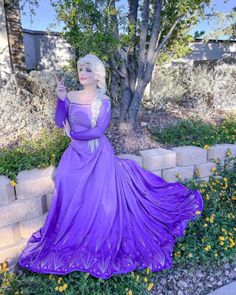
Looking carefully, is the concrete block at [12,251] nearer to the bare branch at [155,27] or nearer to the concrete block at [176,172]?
the concrete block at [176,172]

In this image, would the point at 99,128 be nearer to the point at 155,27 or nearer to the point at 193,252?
the point at 193,252

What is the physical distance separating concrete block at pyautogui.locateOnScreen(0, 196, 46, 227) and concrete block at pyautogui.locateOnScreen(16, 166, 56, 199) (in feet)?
0.14

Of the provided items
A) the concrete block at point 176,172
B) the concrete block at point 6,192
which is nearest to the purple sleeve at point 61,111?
the concrete block at point 6,192

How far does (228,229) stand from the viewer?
2137 mm

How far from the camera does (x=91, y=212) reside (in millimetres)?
1791

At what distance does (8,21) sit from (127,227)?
4.08m

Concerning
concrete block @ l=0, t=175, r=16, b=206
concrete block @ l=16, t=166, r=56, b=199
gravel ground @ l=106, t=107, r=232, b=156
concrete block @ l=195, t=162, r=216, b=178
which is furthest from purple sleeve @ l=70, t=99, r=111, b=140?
concrete block @ l=195, t=162, r=216, b=178

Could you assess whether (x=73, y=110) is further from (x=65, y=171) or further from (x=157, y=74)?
(x=157, y=74)

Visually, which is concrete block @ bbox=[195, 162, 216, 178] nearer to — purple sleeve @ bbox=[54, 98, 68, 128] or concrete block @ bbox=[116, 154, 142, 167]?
concrete block @ bbox=[116, 154, 142, 167]

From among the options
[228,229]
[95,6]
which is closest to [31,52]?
[95,6]

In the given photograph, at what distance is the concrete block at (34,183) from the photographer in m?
1.84

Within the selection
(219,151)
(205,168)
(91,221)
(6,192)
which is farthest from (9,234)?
(219,151)

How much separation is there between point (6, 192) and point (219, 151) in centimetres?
205

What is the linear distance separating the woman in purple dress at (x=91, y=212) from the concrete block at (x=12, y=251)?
0.33 feet
